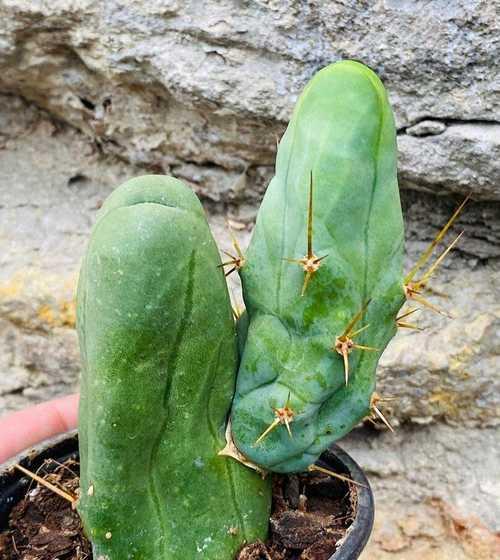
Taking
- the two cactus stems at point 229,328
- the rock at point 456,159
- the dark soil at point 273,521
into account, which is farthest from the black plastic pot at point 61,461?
the rock at point 456,159

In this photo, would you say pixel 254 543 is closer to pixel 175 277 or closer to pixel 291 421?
pixel 291 421

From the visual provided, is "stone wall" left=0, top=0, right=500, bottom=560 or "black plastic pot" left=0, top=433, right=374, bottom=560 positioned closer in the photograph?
"black plastic pot" left=0, top=433, right=374, bottom=560

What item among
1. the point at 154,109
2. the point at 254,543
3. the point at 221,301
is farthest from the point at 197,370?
the point at 154,109

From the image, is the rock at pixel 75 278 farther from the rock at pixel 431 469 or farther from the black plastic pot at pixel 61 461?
the black plastic pot at pixel 61 461

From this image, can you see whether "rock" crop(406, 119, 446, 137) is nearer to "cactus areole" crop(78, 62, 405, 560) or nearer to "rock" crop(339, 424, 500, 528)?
"cactus areole" crop(78, 62, 405, 560)

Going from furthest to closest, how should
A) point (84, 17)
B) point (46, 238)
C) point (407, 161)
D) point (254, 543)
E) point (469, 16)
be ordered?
point (46, 238) < point (84, 17) < point (407, 161) < point (469, 16) < point (254, 543)

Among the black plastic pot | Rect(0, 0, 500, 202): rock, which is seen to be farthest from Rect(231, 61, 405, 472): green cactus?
Rect(0, 0, 500, 202): rock
